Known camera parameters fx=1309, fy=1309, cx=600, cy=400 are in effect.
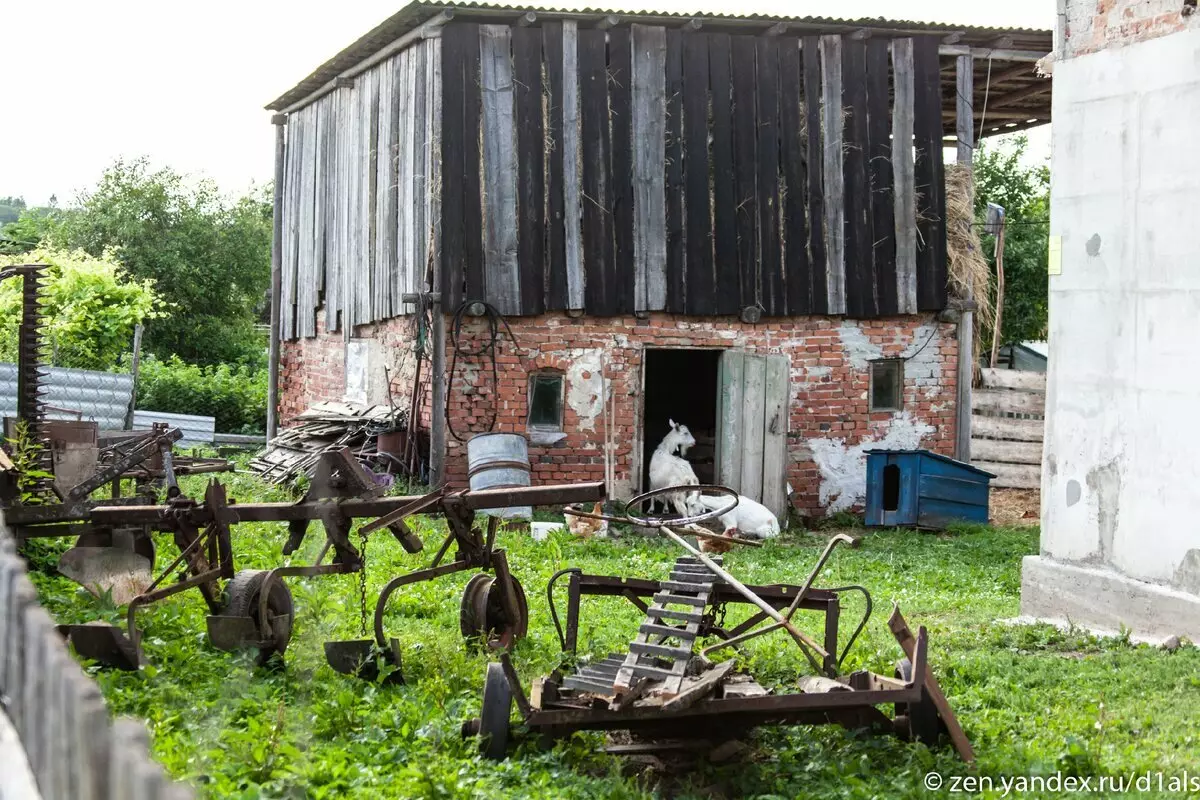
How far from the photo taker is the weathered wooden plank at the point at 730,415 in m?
15.4

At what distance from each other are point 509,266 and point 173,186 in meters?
21.8

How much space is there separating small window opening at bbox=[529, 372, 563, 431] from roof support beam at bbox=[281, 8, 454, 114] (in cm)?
410

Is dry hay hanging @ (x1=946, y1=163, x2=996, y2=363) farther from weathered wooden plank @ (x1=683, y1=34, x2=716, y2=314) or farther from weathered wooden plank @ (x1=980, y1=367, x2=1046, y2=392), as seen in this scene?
weathered wooden plank @ (x1=980, y1=367, x2=1046, y2=392)

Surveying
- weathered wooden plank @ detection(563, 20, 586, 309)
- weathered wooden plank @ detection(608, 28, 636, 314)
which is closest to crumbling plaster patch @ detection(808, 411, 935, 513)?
weathered wooden plank @ detection(608, 28, 636, 314)

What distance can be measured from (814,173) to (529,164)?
3.52 metres

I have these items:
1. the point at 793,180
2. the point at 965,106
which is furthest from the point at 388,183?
the point at 965,106

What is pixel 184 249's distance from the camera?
32.9m

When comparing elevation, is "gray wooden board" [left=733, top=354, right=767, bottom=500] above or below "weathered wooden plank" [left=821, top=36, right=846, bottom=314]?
below

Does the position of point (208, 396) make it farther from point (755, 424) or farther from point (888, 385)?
point (888, 385)

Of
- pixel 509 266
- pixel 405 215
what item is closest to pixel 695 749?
pixel 509 266

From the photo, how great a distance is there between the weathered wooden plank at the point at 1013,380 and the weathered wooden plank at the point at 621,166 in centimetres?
704

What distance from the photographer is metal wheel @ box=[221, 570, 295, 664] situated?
7.58 meters

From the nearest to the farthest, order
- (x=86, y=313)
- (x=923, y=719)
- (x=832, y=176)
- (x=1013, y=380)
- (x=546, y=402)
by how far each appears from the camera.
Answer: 1. (x=923, y=719)
2. (x=546, y=402)
3. (x=832, y=176)
4. (x=1013, y=380)
5. (x=86, y=313)

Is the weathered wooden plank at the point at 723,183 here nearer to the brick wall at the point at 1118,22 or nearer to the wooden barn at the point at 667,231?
the wooden barn at the point at 667,231
